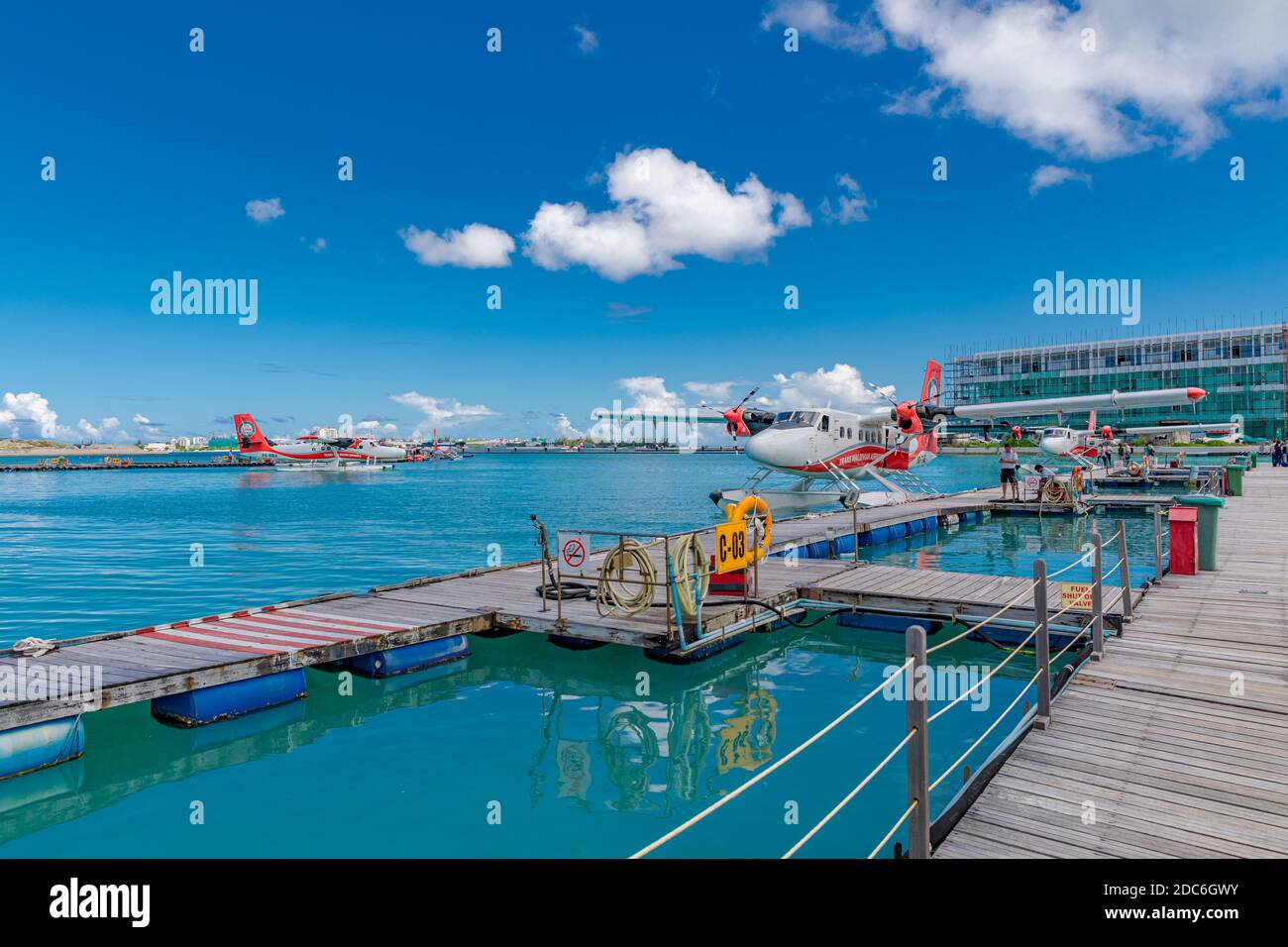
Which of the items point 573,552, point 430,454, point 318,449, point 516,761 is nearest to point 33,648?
point 516,761

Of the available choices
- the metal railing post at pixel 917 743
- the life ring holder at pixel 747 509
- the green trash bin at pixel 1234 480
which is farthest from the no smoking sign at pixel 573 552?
the green trash bin at pixel 1234 480

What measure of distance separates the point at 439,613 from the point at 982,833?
367 inches

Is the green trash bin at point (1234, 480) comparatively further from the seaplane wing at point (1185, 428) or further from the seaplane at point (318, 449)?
the seaplane at point (318, 449)

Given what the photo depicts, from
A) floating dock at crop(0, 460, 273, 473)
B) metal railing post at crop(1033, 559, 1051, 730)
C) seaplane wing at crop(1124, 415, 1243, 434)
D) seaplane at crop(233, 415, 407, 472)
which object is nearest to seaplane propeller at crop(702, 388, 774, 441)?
metal railing post at crop(1033, 559, 1051, 730)

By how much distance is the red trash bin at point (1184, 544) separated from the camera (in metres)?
13.6

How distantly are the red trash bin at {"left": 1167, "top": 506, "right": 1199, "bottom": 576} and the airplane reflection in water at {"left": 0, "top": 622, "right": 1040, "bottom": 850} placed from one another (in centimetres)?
527

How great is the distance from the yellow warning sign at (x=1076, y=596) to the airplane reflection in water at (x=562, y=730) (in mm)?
2664

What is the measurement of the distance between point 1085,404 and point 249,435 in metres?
114

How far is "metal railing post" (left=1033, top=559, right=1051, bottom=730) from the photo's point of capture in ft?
20.8

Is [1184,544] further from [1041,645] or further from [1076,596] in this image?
[1041,645]

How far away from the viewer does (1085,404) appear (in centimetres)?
3186

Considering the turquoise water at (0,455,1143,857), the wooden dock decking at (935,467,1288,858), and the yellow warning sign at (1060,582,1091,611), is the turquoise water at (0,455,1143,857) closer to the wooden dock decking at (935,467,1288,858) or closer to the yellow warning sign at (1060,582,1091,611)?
the yellow warning sign at (1060,582,1091,611)
